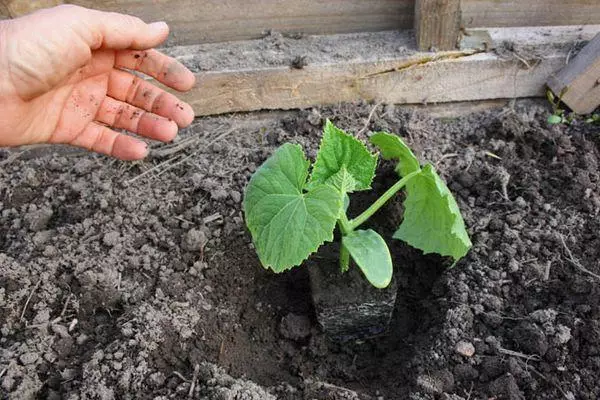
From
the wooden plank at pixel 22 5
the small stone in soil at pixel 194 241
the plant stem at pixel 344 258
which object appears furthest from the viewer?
the wooden plank at pixel 22 5

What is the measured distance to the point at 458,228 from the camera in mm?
1540

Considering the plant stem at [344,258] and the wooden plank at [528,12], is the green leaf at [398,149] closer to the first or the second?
the plant stem at [344,258]

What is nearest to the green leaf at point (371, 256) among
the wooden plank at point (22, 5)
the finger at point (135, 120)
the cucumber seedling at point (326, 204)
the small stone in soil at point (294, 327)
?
the cucumber seedling at point (326, 204)

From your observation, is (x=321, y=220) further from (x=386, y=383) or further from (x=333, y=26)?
(x=333, y=26)

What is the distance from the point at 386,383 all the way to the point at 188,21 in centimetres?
140

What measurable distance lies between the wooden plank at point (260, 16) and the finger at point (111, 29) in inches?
16.7

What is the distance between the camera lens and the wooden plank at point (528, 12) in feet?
7.07

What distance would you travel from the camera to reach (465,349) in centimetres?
159

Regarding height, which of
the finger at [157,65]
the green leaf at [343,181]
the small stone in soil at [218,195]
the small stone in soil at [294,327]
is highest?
the finger at [157,65]

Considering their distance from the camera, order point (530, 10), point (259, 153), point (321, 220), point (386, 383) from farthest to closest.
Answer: point (530, 10)
point (259, 153)
point (386, 383)
point (321, 220)

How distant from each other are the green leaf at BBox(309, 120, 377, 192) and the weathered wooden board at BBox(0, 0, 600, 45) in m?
0.83

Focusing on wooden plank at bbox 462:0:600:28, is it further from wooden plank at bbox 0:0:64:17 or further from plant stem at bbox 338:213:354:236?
wooden plank at bbox 0:0:64:17

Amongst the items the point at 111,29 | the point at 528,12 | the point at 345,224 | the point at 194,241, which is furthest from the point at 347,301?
the point at 528,12

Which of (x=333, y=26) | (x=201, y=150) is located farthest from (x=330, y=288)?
(x=333, y=26)
